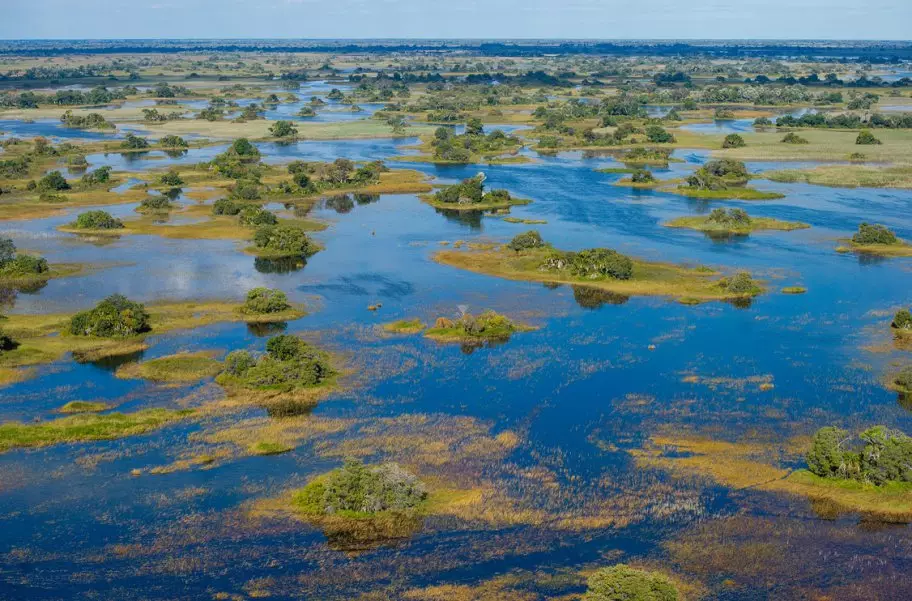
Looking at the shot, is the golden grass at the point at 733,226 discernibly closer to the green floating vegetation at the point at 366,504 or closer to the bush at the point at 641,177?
the bush at the point at 641,177

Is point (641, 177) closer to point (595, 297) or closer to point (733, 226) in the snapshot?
point (733, 226)

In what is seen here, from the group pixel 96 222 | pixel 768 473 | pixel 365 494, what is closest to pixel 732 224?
pixel 768 473

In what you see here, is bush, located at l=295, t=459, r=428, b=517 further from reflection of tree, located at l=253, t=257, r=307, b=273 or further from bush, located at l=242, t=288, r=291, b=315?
reflection of tree, located at l=253, t=257, r=307, b=273

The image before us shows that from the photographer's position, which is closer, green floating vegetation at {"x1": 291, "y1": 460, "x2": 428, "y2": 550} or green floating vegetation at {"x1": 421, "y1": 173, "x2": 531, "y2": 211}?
green floating vegetation at {"x1": 291, "y1": 460, "x2": 428, "y2": 550}

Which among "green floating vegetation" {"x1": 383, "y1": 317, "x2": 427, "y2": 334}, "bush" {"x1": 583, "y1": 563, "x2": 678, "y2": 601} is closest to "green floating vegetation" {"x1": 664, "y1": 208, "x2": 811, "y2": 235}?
"green floating vegetation" {"x1": 383, "y1": 317, "x2": 427, "y2": 334}

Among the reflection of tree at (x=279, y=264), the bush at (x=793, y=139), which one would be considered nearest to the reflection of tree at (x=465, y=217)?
the reflection of tree at (x=279, y=264)

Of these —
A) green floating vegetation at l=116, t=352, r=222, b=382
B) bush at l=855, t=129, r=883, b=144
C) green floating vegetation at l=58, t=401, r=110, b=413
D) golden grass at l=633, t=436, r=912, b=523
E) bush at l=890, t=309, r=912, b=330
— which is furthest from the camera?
bush at l=855, t=129, r=883, b=144
